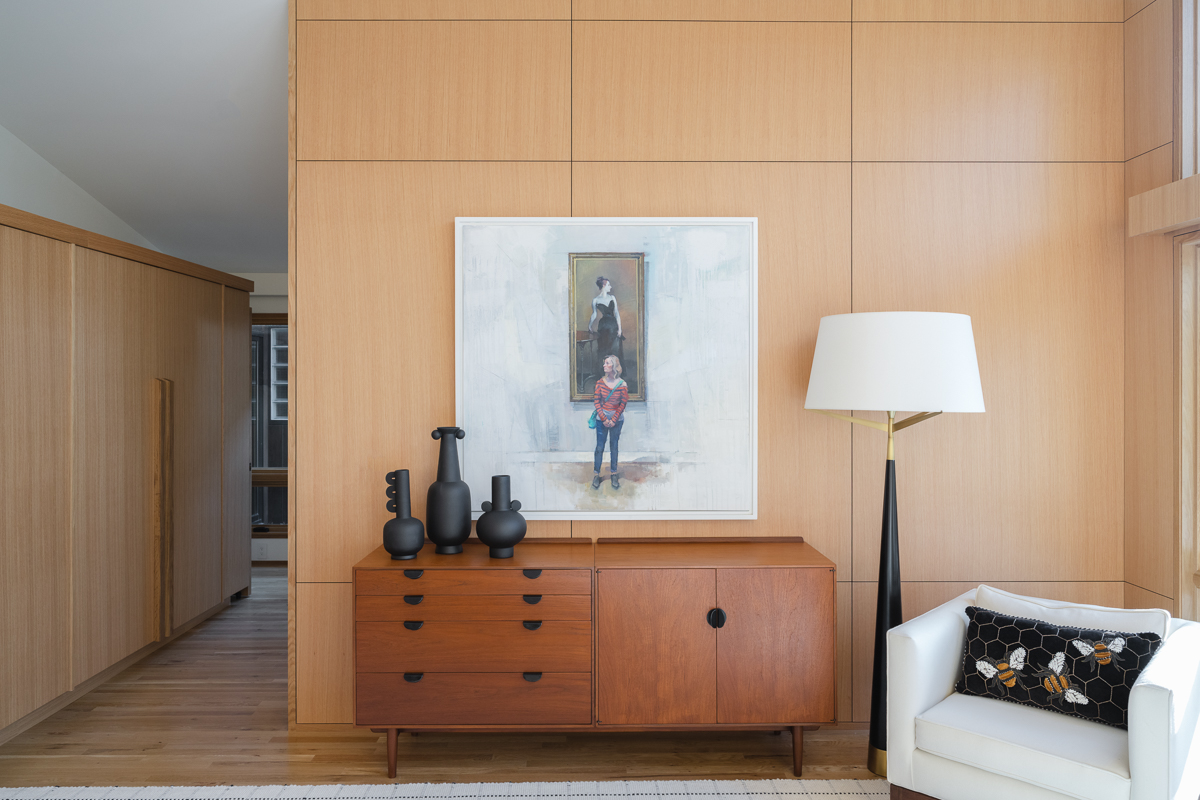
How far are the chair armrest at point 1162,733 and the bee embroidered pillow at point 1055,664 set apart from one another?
0.38ft

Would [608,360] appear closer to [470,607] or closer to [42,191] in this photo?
[470,607]

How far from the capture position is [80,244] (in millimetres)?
2994

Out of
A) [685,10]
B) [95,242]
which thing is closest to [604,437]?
[685,10]

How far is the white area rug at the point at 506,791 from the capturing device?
225 centimetres

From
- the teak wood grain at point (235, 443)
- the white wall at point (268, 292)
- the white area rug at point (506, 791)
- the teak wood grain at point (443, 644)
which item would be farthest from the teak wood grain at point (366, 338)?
the white wall at point (268, 292)

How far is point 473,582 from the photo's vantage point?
2303 millimetres

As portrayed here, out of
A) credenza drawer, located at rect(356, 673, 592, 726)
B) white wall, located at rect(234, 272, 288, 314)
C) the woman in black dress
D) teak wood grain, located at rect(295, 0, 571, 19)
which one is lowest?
credenza drawer, located at rect(356, 673, 592, 726)

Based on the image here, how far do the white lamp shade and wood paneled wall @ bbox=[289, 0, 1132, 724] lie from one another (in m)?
0.50

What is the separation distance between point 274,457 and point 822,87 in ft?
16.3

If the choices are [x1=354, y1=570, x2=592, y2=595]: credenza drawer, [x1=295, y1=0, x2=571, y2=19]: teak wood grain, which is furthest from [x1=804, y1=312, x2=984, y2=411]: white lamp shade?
[x1=295, y1=0, x2=571, y2=19]: teak wood grain


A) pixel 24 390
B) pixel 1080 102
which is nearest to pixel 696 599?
pixel 1080 102

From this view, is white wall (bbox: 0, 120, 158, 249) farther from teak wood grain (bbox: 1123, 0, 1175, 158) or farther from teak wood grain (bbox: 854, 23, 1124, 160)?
teak wood grain (bbox: 1123, 0, 1175, 158)

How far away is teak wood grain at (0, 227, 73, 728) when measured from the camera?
262cm

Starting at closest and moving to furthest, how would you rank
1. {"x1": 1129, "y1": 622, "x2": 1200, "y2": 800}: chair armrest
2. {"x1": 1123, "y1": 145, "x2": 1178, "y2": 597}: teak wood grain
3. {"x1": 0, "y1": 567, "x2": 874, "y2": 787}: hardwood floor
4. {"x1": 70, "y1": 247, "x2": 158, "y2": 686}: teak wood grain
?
{"x1": 1129, "y1": 622, "x2": 1200, "y2": 800}: chair armrest, {"x1": 0, "y1": 567, "x2": 874, "y2": 787}: hardwood floor, {"x1": 1123, "y1": 145, "x2": 1178, "y2": 597}: teak wood grain, {"x1": 70, "y1": 247, "x2": 158, "y2": 686}: teak wood grain
